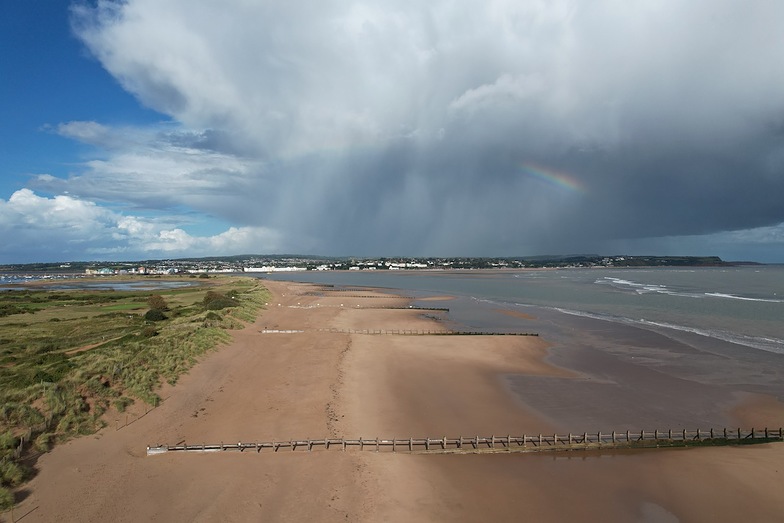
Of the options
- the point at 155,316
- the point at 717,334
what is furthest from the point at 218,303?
the point at 717,334

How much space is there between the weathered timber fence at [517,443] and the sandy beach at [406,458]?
410 millimetres

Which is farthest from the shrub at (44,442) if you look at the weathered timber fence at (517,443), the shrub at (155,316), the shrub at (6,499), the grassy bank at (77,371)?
the shrub at (155,316)

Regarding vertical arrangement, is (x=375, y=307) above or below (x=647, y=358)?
above

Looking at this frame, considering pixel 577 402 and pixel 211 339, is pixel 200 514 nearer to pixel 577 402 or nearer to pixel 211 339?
pixel 577 402

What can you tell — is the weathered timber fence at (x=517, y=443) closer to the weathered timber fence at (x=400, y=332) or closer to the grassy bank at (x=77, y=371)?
the grassy bank at (x=77, y=371)

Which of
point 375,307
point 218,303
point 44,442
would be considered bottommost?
point 375,307

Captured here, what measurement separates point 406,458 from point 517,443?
450 cm

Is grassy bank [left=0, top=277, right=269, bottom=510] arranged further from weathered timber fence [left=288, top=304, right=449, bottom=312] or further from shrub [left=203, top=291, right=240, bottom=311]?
weathered timber fence [left=288, top=304, right=449, bottom=312]

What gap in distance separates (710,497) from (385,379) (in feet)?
54.1

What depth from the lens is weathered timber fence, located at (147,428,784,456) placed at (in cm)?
1670

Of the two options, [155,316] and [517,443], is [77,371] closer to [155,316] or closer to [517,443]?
[517,443]

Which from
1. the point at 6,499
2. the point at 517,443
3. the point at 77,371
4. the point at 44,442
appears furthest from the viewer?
the point at 77,371

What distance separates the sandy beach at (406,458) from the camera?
13.2 metres

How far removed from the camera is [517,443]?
57.4 ft
